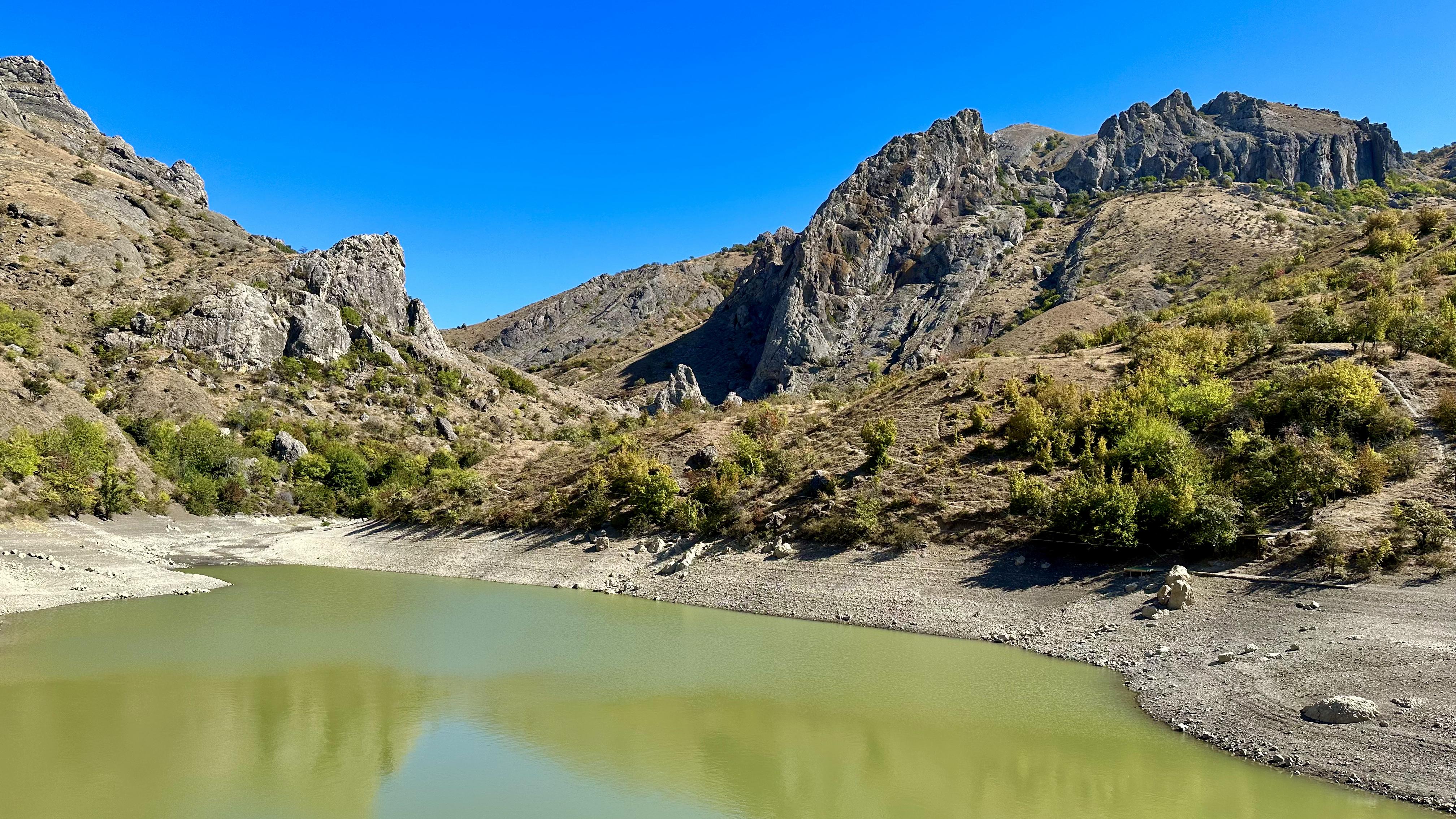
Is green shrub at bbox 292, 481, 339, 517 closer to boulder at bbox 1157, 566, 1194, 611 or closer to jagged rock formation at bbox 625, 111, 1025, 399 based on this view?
jagged rock formation at bbox 625, 111, 1025, 399

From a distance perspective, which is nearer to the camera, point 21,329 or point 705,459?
point 705,459

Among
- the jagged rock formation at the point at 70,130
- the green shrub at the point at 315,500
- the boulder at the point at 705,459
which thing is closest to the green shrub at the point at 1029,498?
the boulder at the point at 705,459

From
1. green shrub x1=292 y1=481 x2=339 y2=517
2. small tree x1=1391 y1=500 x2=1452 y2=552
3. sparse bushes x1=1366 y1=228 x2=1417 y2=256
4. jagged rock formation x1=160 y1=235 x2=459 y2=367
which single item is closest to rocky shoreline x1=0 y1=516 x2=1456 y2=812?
small tree x1=1391 y1=500 x2=1452 y2=552

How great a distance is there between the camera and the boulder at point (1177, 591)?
16703mm

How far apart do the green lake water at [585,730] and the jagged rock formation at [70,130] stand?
77931mm

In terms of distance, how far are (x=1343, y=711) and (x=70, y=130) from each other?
10854 cm

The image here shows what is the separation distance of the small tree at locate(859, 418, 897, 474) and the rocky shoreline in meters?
4.92

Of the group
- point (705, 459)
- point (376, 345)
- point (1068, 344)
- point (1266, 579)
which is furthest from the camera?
point (376, 345)

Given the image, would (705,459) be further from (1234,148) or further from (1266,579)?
(1234,148)

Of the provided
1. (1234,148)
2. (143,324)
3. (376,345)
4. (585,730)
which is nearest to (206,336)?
(143,324)

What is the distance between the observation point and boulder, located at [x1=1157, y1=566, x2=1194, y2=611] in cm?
1670

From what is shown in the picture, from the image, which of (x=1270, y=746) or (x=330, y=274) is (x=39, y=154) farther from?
(x=1270, y=746)

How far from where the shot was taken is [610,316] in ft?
362

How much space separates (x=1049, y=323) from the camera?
56688mm
